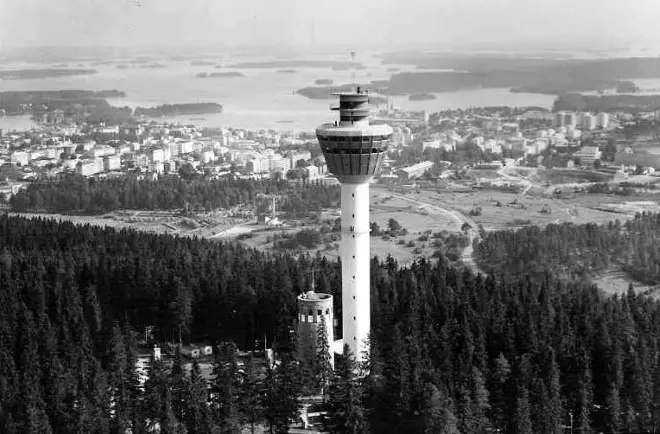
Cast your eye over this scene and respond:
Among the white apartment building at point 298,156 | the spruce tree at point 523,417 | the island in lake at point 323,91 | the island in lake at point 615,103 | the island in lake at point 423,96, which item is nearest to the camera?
the spruce tree at point 523,417

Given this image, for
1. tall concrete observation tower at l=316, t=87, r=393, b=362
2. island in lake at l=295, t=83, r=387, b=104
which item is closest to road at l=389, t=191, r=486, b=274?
island in lake at l=295, t=83, r=387, b=104

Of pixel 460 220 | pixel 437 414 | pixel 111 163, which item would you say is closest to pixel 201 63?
pixel 111 163

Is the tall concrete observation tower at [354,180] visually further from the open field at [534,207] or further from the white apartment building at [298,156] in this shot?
the white apartment building at [298,156]

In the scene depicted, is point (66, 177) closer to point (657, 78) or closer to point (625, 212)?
point (625, 212)

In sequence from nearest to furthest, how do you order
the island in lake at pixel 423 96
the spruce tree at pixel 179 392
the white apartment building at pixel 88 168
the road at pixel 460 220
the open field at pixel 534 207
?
the spruce tree at pixel 179 392 → the road at pixel 460 220 → the open field at pixel 534 207 → the white apartment building at pixel 88 168 → the island in lake at pixel 423 96

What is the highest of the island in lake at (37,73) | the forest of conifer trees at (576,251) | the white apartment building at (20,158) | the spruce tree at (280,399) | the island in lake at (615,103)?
the island in lake at (37,73)

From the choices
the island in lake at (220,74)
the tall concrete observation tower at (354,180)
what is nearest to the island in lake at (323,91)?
the island in lake at (220,74)

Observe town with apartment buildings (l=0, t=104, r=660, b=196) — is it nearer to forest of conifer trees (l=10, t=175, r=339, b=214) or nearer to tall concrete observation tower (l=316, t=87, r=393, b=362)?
forest of conifer trees (l=10, t=175, r=339, b=214)
